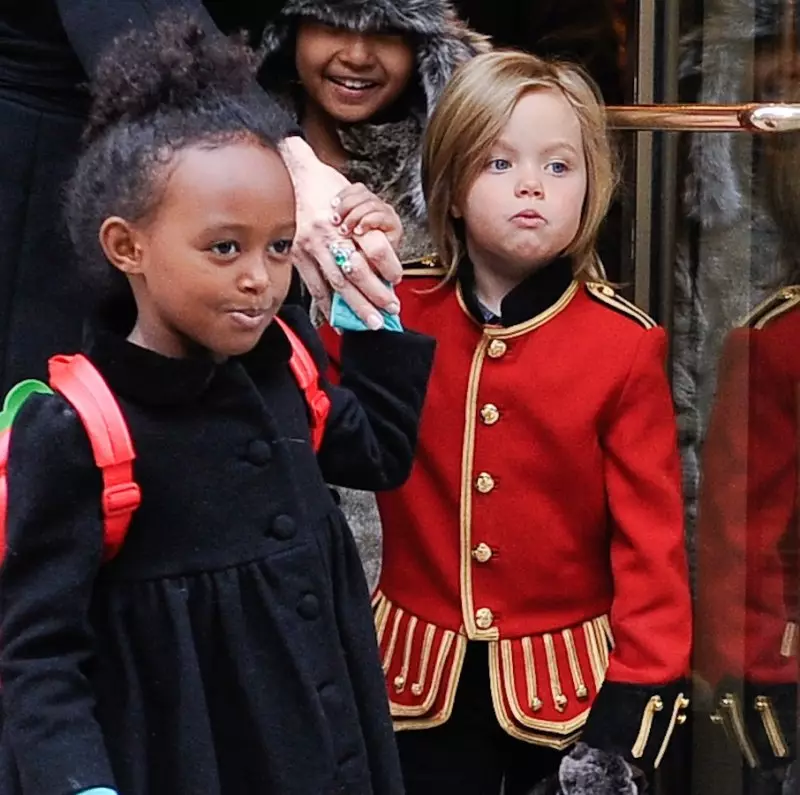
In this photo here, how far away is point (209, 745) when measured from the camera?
1628mm

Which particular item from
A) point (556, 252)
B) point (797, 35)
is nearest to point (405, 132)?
point (556, 252)

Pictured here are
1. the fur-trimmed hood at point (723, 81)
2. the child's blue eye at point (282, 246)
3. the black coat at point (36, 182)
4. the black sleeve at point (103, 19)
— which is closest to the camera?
the child's blue eye at point (282, 246)

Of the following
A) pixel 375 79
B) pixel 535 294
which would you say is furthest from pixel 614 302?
pixel 375 79

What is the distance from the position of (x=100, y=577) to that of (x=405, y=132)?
935 mm

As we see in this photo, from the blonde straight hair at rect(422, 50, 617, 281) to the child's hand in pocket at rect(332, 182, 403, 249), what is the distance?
12.9 inches

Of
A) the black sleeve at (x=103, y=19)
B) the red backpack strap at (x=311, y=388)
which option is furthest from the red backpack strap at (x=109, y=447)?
the black sleeve at (x=103, y=19)

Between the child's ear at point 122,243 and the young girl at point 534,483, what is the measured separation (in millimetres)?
595

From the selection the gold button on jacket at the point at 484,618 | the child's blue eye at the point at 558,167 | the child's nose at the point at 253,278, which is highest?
the child's blue eye at the point at 558,167

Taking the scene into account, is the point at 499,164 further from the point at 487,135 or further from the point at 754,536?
the point at 754,536

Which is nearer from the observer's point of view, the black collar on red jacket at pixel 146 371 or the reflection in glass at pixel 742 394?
the black collar on red jacket at pixel 146 371

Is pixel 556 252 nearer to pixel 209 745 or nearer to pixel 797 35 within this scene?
pixel 797 35

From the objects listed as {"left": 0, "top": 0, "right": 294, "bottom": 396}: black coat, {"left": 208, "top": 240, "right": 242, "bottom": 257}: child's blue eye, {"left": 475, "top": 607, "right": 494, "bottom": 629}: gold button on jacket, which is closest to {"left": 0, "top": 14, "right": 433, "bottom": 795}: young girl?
{"left": 208, "top": 240, "right": 242, "bottom": 257}: child's blue eye

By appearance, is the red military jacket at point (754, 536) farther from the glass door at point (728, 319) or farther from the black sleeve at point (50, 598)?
the black sleeve at point (50, 598)

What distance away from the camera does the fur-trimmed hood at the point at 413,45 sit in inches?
88.7
